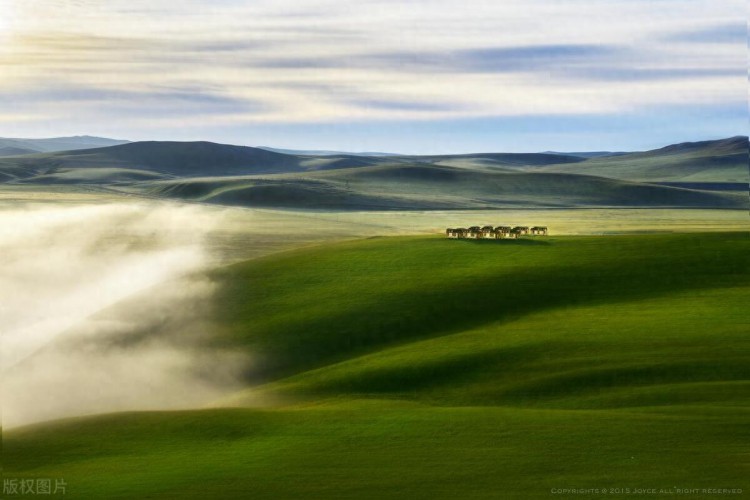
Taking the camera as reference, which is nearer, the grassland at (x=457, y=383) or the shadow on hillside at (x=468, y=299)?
the grassland at (x=457, y=383)

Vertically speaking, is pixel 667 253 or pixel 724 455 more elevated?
pixel 667 253

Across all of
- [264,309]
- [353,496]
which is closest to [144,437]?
[353,496]

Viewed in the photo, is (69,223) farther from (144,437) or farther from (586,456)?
(586,456)

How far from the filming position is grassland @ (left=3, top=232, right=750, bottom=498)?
26219 millimetres

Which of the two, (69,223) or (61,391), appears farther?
(69,223)

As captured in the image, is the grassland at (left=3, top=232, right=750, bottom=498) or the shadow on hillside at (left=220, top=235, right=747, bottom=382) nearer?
the grassland at (left=3, top=232, right=750, bottom=498)

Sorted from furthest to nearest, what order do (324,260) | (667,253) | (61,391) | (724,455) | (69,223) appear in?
1. (69,223)
2. (324,260)
3. (667,253)
4. (61,391)
5. (724,455)

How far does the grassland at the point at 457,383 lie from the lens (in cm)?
2622

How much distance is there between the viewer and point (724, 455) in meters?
26.3

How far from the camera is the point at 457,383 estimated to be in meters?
38.8

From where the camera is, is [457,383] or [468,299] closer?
[457,383]

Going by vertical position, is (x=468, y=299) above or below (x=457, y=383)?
above

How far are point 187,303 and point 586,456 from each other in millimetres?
33390

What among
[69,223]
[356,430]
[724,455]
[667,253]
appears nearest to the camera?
[724,455]
